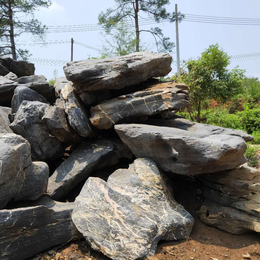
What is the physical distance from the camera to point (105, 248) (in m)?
3.40

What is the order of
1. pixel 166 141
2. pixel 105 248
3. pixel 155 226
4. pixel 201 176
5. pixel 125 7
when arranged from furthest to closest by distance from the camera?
pixel 125 7
pixel 201 176
pixel 166 141
pixel 155 226
pixel 105 248

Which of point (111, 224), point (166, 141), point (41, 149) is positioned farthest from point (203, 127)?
point (41, 149)

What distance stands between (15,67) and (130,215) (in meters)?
7.21

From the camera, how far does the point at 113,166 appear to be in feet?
17.9

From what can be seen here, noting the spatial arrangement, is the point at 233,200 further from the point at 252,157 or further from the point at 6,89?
the point at 6,89

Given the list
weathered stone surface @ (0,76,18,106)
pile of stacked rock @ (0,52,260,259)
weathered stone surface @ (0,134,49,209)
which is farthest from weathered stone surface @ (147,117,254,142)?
weathered stone surface @ (0,76,18,106)

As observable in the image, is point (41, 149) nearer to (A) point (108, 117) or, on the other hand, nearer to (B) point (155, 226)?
(A) point (108, 117)

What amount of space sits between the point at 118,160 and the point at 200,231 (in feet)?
6.69

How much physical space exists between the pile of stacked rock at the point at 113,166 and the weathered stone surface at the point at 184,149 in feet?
0.06

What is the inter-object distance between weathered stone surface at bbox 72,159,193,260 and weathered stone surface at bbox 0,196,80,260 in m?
0.30

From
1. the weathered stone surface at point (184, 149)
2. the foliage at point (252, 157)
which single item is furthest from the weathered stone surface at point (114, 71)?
the foliage at point (252, 157)

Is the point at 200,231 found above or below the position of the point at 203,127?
below

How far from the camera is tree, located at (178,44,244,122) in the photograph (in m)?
11.5

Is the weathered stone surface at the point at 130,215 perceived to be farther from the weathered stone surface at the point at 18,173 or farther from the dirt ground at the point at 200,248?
the weathered stone surface at the point at 18,173
